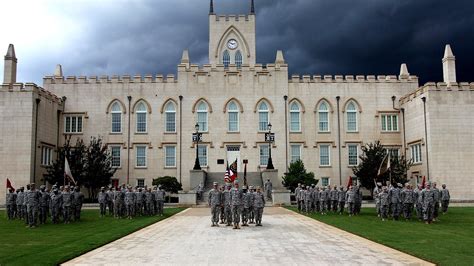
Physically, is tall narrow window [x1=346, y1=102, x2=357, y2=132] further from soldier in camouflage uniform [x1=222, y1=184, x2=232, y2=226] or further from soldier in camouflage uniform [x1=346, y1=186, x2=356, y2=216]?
soldier in camouflage uniform [x1=222, y1=184, x2=232, y2=226]

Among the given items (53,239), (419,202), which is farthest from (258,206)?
(53,239)

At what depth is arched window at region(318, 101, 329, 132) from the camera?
4506cm

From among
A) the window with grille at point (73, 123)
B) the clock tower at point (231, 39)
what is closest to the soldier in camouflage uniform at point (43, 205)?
the window with grille at point (73, 123)

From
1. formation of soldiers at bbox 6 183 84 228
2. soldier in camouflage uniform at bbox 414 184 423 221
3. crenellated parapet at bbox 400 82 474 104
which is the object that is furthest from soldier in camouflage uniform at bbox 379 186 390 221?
crenellated parapet at bbox 400 82 474 104

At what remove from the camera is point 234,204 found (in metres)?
20.8

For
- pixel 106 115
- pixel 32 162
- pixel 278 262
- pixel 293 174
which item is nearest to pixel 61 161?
pixel 32 162

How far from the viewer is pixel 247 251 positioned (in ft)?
44.3

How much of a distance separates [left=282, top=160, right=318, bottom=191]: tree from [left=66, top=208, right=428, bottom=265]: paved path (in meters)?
19.1

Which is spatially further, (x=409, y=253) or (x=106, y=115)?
(x=106, y=115)

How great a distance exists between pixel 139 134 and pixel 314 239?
30.6m

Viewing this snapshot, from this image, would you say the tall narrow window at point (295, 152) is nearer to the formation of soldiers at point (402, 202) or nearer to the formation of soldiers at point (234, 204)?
the formation of soldiers at point (402, 202)

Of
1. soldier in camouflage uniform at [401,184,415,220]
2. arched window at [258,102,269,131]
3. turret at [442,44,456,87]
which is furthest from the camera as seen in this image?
arched window at [258,102,269,131]

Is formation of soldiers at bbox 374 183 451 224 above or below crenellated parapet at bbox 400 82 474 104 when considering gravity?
below

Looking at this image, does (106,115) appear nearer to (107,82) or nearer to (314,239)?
(107,82)
